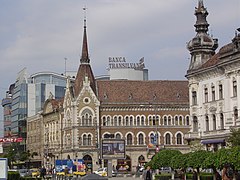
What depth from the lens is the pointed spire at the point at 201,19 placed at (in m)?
79.5

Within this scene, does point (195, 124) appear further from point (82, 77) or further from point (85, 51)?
point (85, 51)

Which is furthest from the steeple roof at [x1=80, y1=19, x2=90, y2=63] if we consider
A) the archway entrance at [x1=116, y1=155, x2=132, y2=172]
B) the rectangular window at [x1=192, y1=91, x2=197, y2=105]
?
the rectangular window at [x1=192, y1=91, x2=197, y2=105]

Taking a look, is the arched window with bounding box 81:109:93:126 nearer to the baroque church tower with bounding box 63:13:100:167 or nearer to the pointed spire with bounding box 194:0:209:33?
the baroque church tower with bounding box 63:13:100:167

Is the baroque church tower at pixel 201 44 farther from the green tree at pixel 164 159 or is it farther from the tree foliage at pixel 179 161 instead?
the tree foliage at pixel 179 161

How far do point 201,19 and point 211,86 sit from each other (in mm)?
11517

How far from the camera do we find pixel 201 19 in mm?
80312

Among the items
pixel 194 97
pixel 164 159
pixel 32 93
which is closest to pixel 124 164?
pixel 194 97

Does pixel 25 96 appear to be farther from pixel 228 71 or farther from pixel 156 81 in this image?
pixel 228 71

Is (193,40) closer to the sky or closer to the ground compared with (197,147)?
closer to the sky

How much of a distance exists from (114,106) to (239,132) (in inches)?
1942

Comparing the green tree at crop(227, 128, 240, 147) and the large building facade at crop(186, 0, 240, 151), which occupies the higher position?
the large building facade at crop(186, 0, 240, 151)

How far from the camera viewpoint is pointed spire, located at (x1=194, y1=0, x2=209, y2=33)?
261 feet

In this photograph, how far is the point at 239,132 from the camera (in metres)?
59.2

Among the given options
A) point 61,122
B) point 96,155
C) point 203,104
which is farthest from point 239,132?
point 61,122
